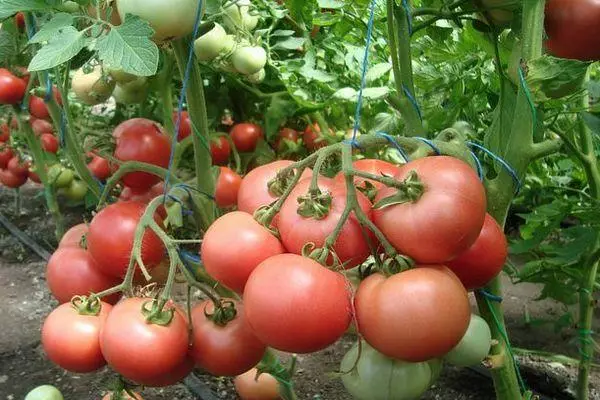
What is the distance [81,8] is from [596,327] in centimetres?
180

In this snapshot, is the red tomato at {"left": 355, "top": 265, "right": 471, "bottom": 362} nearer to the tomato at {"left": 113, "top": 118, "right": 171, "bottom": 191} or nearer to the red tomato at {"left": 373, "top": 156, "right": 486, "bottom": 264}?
the red tomato at {"left": 373, "top": 156, "right": 486, "bottom": 264}

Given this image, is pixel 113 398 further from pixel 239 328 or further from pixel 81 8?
pixel 81 8

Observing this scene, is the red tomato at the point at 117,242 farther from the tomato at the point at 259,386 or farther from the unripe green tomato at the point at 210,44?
the tomato at the point at 259,386

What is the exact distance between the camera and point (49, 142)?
2908mm

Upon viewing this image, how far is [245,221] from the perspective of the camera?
67 centimetres

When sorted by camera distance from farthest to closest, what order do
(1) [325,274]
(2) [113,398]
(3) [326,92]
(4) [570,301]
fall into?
(3) [326,92], (4) [570,301], (2) [113,398], (1) [325,274]

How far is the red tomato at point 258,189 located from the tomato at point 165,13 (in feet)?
0.61

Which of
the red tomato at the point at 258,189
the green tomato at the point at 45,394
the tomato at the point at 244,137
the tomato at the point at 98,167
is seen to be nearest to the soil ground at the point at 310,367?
the green tomato at the point at 45,394

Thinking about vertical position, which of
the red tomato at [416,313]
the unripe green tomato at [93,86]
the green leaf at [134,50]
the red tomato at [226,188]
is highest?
the green leaf at [134,50]

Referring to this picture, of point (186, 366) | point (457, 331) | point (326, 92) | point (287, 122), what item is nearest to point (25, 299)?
point (287, 122)

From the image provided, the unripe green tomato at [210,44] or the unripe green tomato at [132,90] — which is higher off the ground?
the unripe green tomato at [210,44]

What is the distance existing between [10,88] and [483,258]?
65.7 inches

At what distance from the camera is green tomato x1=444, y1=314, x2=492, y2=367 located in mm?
765

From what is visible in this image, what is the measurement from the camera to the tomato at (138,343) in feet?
2.53
